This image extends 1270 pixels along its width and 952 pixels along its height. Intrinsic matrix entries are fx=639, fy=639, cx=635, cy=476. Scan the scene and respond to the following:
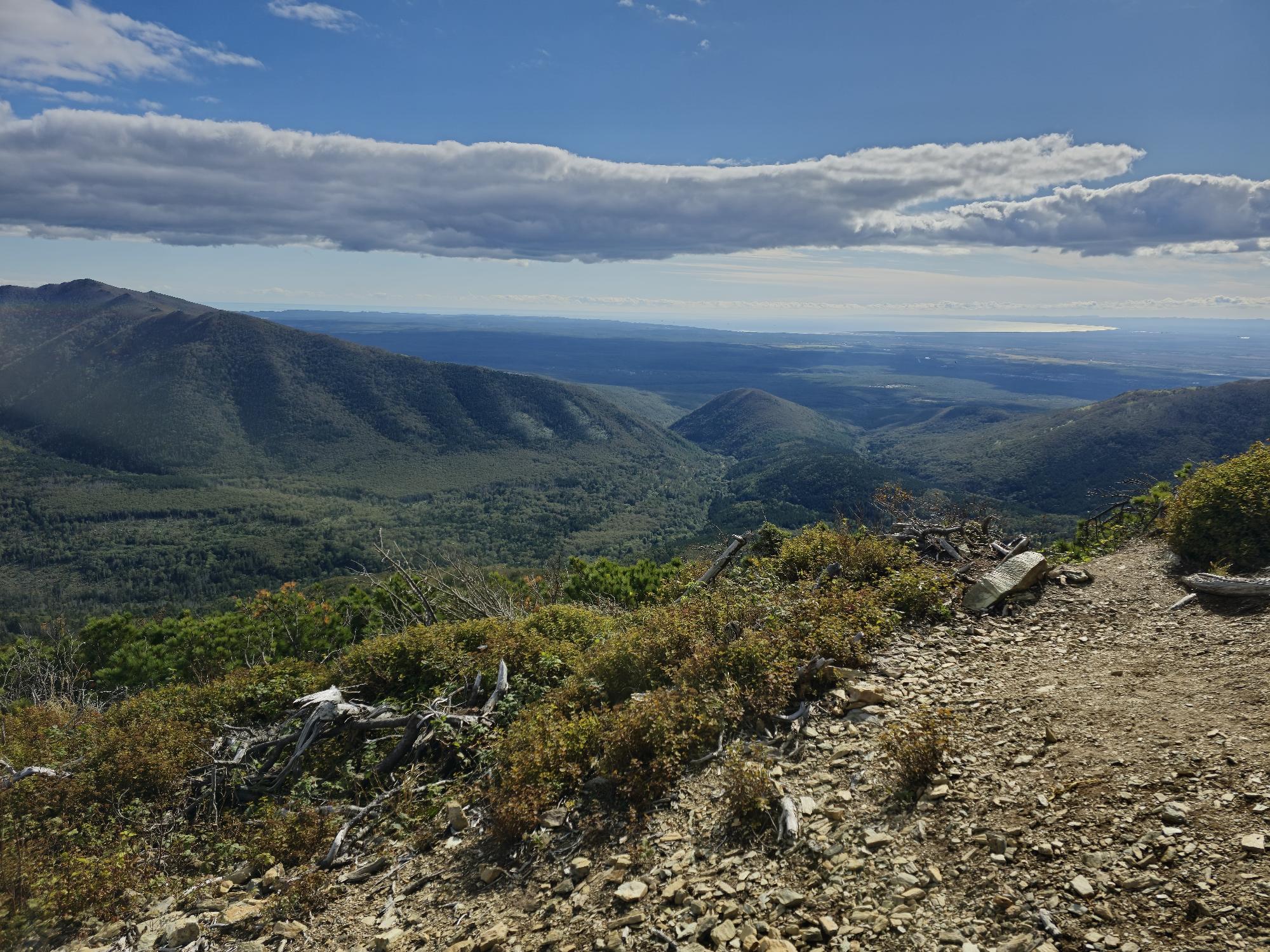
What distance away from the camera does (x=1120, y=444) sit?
145 meters

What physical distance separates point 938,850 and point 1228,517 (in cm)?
765

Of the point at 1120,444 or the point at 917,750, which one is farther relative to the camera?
the point at 1120,444

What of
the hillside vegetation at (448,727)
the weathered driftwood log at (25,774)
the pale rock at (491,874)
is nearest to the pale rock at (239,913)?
the hillside vegetation at (448,727)

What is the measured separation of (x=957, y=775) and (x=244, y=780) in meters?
7.98

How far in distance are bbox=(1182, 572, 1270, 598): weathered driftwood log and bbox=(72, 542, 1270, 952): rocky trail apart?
0.25 metres

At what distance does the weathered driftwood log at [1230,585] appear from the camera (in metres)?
7.35

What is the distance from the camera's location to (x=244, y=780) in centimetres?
784

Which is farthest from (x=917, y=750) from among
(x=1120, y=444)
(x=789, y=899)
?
(x=1120, y=444)

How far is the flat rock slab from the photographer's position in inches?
341

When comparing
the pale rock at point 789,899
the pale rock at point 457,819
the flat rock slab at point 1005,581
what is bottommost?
the pale rock at point 457,819

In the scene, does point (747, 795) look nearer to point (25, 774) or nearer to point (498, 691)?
point (498, 691)

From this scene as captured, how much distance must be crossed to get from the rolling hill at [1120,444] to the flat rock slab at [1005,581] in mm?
128161

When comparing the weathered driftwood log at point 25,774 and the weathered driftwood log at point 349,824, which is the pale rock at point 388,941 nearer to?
the weathered driftwood log at point 349,824

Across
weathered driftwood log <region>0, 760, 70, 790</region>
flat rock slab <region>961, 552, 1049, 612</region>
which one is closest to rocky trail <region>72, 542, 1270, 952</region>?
flat rock slab <region>961, 552, 1049, 612</region>
